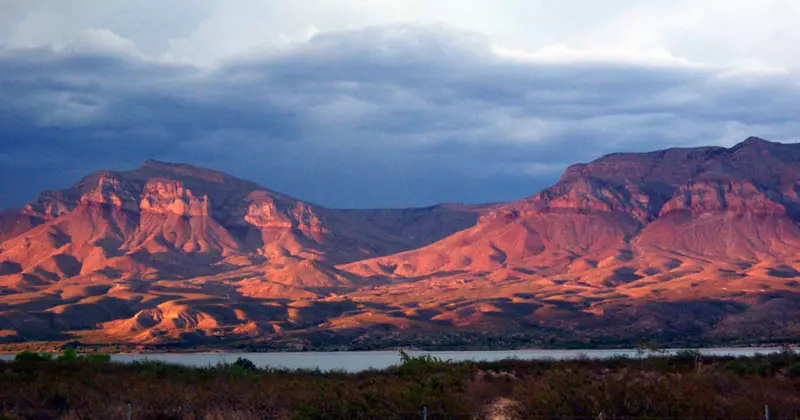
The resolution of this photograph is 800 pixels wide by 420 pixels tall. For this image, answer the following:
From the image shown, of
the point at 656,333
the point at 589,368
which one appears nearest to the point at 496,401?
the point at 589,368

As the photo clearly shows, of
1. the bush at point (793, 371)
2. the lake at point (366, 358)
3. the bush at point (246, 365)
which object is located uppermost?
the bush at point (246, 365)

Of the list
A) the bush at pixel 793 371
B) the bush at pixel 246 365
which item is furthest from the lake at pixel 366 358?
the bush at pixel 793 371

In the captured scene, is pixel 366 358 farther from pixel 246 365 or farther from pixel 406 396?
pixel 406 396

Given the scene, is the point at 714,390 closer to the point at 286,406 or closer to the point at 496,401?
the point at 496,401

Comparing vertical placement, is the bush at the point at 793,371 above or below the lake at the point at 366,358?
above

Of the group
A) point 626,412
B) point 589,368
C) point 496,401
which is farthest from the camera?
point 589,368

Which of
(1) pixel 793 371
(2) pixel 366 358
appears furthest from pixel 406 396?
(2) pixel 366 358

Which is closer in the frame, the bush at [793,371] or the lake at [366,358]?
the bush at [793,371]

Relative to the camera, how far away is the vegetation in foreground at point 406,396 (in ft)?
113

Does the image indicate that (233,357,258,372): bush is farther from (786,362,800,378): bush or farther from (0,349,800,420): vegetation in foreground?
(786,362,800,378): bush

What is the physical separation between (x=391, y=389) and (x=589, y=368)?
18.2 meters

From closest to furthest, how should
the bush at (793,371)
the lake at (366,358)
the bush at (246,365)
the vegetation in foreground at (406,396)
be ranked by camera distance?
the vegetation in foreground at (406,396), the bush at (793,371), the bush at (246,365), the lake at (366,358)

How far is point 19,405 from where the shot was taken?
38.6 metres

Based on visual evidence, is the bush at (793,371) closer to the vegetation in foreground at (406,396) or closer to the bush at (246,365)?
the vegetation in foreground at (406,396)
